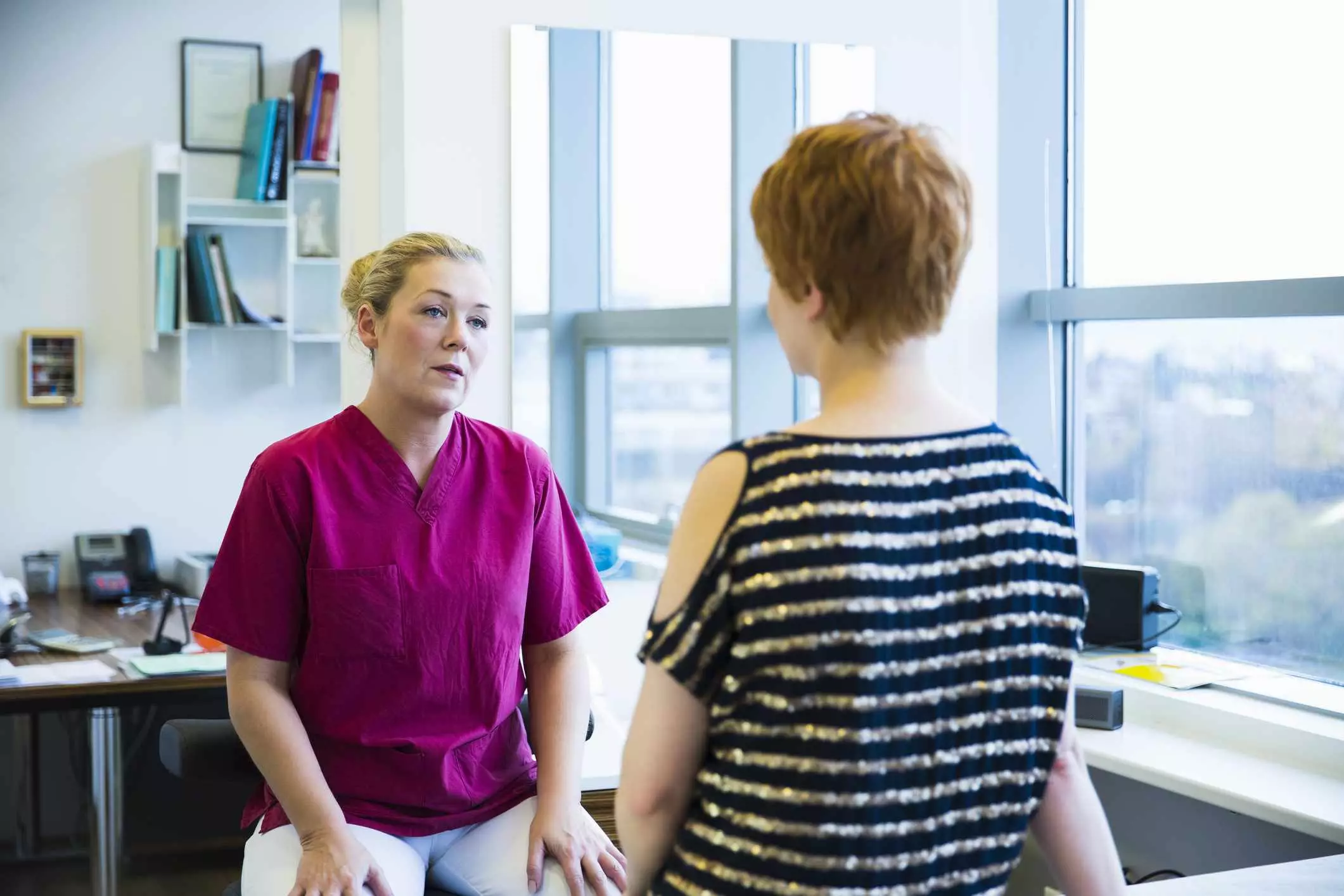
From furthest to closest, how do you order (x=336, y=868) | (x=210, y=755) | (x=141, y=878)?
(x=141, y=878), (x=210, y=755), (x=336, y=868)

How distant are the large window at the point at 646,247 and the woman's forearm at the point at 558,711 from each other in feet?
2.39

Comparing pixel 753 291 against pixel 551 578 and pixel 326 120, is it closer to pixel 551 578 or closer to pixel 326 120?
pixel 551 578

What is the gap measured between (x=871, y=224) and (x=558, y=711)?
44.1 inches

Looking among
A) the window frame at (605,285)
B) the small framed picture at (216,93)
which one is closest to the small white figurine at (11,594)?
the small framed picture at (216,93)

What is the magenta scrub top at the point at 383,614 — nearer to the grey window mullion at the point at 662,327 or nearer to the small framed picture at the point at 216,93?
the grey window mullion at the point at 662,327

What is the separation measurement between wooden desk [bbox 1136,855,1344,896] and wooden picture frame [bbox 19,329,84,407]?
12.6ft

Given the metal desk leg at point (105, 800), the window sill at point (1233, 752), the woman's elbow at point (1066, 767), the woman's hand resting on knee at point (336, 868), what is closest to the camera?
the woman's elbow at point (1066, 767)

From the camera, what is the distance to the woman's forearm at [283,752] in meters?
1.71

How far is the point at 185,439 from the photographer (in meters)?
4.66

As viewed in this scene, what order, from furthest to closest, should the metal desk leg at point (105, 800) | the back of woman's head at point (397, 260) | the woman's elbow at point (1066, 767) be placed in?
the metal desk leg at point (105, 800), the back of woman's head at point (397, 260), the woman's elbow at point (1066, 767)

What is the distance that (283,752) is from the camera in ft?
5.66

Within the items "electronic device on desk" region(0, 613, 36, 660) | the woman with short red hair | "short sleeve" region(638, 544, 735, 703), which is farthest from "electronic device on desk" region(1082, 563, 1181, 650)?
"electronic device on desk" region(0, 613, 36, 660)

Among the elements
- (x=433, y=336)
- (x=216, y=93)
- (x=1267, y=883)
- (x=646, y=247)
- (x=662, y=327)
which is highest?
(x=216, y=93)

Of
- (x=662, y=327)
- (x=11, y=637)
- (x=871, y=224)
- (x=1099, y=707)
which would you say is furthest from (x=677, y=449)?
(x=871, y=224)
